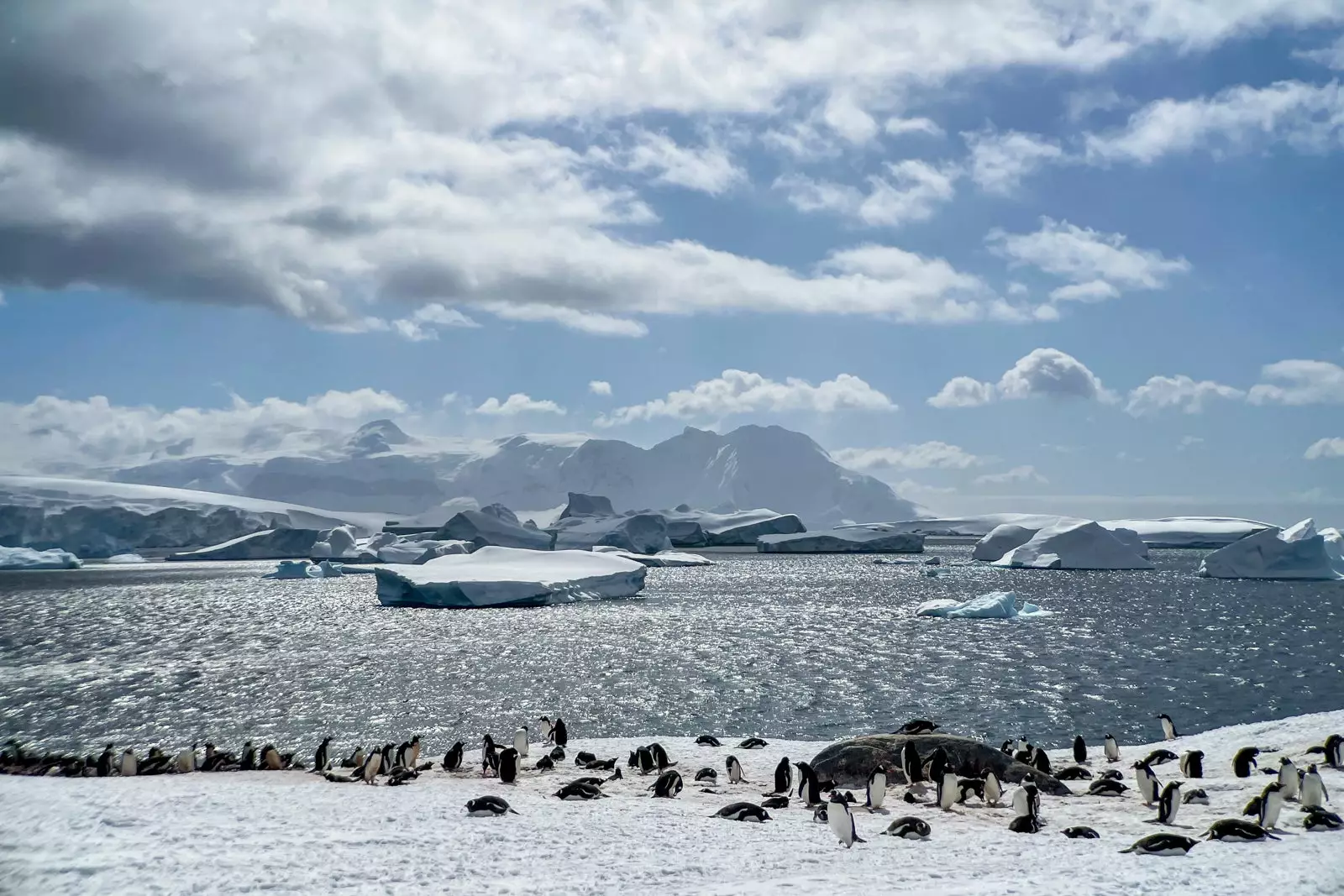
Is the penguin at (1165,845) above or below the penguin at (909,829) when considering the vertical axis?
above

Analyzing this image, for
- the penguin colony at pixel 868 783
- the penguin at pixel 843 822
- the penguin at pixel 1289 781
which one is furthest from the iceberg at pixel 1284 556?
the penguin at pixel 843 822

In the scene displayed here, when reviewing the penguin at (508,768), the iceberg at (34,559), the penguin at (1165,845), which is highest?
the penguin at (1165,845)

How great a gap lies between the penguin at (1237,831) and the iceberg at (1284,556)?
50.0 meters

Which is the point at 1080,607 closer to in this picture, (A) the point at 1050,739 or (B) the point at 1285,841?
(A) the point at 1050,739

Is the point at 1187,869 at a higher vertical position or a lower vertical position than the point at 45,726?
higher

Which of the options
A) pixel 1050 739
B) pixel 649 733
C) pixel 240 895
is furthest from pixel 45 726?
pixel 1050 739

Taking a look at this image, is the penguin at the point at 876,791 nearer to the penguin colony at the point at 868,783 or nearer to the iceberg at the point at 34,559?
the penguin colony at the point at 868,783

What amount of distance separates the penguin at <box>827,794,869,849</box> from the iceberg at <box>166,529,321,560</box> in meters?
73.9

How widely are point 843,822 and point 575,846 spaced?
2.07 meters

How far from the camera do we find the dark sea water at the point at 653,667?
17.6 metres

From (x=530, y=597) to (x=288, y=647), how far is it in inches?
484

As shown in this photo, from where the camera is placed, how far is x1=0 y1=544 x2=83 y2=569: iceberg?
6838 cm

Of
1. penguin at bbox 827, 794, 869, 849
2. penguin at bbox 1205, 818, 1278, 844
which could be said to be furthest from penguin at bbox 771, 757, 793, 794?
penguin at bbox 1205, 818, 1278, 844

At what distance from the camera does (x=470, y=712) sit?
18.6m
